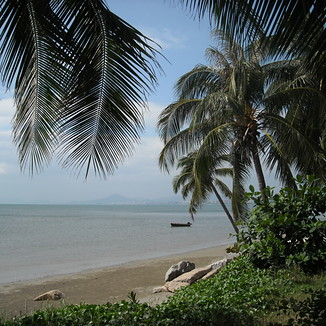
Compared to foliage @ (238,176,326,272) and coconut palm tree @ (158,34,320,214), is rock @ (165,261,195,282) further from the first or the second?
foliage @ (238,176,326,272)

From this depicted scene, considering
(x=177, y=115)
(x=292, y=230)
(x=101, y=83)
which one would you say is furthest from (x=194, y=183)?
(x=101, y=83)

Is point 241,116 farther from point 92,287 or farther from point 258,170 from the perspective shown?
point 92,287

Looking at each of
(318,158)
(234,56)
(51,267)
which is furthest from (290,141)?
(51,267)

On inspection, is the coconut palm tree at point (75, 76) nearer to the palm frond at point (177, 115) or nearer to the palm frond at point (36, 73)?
the palm frond at point (36, 73)

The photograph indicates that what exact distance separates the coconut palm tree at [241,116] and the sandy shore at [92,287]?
4.32 meters

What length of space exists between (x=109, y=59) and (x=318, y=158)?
7610 mm

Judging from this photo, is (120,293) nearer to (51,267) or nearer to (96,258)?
(51,267)

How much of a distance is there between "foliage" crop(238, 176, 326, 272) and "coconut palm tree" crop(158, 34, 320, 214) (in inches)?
117

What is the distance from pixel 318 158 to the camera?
1014 centimetres

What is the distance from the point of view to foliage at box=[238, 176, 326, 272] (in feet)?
22.6

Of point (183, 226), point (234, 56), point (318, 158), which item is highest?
point (234, 56)

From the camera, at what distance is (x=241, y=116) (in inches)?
441

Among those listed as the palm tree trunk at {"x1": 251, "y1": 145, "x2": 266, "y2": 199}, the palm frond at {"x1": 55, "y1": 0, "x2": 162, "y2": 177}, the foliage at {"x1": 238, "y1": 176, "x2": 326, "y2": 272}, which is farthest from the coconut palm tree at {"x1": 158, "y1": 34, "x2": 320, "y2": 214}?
the palm frond at {"x1": 55, "y1": 0, "x2": 162, "y2": 177}

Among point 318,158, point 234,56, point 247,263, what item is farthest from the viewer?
point 234,56
